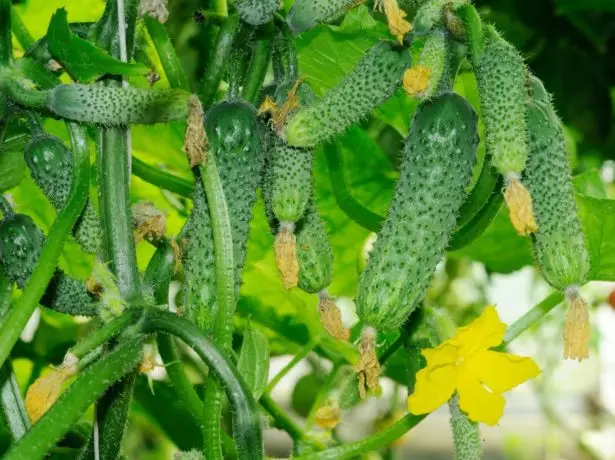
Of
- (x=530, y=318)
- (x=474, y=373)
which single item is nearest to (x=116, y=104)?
(x=474, y=373)

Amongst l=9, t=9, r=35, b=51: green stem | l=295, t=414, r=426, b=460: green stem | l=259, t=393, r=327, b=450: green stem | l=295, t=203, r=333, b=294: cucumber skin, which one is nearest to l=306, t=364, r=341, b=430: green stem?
l=259, t=393, r=327, b=450: green stem

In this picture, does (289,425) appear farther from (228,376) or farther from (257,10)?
(257,10)

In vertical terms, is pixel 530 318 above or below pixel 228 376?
above

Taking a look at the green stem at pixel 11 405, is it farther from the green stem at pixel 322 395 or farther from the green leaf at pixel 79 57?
the green stem at pixel 322 395

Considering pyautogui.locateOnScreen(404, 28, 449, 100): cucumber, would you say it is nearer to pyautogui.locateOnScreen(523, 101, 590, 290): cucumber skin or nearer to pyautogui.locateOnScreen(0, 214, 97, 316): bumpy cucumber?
pyautogui.locateOnScreen(523, 101, 590, 290): cucumber skin

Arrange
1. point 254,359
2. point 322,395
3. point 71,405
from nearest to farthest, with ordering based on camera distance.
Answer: point 71,405 < point 254,359 < point 322,395

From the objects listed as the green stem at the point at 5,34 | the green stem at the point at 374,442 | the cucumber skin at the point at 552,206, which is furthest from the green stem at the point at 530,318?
the green stem at the point at 5,34

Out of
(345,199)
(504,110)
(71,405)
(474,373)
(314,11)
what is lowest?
(71,405)
